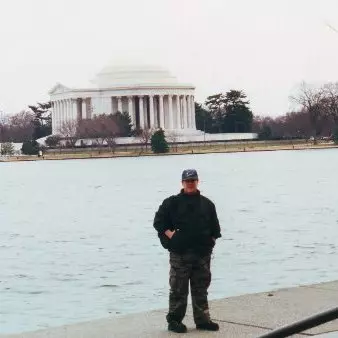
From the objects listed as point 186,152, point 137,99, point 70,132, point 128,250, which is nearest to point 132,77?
point 137,99

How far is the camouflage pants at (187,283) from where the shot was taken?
11719 mm

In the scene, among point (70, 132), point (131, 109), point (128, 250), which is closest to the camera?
point (128, 250)

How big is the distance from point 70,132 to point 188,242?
533 ft

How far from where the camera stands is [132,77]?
196125 mm

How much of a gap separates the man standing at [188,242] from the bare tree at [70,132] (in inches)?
6082

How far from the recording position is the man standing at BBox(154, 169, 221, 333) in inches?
456

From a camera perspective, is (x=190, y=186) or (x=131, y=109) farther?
(x=131, y=109)

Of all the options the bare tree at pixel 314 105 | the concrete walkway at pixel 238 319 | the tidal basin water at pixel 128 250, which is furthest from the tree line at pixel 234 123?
the concrete walkway at pixel 238 319

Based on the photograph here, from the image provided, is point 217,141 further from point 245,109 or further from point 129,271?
point 129,271

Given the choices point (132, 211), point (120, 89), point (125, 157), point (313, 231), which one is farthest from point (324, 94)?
point (313, 231)

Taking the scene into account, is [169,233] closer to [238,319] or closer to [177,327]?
[177,327]

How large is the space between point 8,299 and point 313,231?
1460cm

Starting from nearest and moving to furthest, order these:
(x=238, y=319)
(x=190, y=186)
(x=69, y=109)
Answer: (x=190, y=186) < (x=238, y=319) < (x=69, y=109)

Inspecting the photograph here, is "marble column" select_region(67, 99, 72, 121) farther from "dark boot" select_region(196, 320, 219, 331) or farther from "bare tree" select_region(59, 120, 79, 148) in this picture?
"dark boot" select_region(196, 320, 219, 331)
